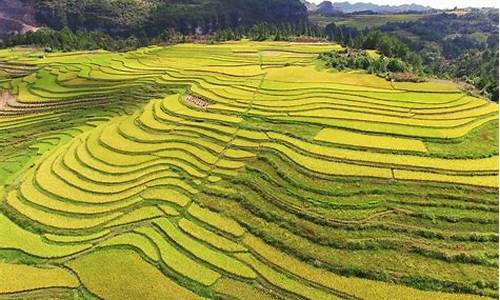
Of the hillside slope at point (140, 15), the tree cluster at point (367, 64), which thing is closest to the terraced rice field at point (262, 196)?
the tree cluster at point (367, 64)

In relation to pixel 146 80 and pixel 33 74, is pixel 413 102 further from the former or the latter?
pixel 33 74

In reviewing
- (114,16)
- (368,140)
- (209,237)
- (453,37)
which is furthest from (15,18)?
(453,37)

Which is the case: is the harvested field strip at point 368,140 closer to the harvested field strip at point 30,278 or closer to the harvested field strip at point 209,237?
the harvested field strip at point 209,237

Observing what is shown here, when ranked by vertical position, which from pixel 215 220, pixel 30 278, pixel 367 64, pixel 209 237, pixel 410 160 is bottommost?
pixel 30 278

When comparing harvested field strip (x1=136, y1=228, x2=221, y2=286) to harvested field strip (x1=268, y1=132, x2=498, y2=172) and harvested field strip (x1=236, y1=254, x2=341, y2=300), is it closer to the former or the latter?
harvested field strip (x1=236, y1=254, x2=341, y2=300)

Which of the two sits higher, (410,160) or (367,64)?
(367,64)

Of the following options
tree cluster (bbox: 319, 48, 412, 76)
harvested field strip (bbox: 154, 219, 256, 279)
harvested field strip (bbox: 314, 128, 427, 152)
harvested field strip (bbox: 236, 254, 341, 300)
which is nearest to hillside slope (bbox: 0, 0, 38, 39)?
tree cluster (bbox: 319, 48, 412, 76)

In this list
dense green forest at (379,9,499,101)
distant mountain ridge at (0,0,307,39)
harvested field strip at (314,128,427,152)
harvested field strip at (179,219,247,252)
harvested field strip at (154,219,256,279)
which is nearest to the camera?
harvested field strip at (154,219,256,279)

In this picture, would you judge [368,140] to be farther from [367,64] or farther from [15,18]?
[15,18]

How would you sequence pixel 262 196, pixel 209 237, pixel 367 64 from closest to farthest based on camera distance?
pixel 209 237, pixel 262 196, pixel 367 64
